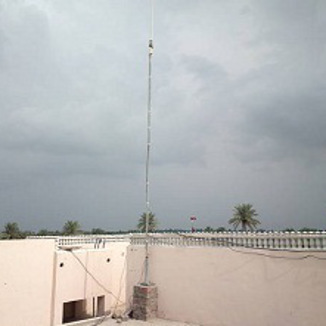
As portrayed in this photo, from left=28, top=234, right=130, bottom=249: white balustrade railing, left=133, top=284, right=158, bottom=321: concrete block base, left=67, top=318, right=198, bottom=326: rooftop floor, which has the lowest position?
left=67, top=318, right=198, bottom=326: rooftop floor

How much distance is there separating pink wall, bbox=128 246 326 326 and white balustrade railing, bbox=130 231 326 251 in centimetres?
20

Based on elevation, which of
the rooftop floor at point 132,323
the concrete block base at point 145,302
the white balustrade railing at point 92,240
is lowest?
the rooftop floor at point 132,323

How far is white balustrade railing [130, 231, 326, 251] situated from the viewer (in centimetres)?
809

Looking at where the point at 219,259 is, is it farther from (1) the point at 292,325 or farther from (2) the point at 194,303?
(1) the point at 292,325

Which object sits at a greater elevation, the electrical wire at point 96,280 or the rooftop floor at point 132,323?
the electrical wire at point 96,280

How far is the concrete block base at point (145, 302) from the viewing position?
33.8 ft

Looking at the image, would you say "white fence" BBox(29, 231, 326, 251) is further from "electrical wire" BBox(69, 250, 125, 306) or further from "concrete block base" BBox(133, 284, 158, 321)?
"concrete block base" BBox(133, 284, 158, 321)

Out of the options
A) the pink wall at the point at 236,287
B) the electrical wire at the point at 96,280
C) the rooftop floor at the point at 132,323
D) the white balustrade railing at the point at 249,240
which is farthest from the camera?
the electrical wire at the point at 96,280

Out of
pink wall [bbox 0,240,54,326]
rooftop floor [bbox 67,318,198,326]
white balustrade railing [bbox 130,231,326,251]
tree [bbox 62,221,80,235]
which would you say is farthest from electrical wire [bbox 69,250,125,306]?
tree [bbox 62,221,80,235]

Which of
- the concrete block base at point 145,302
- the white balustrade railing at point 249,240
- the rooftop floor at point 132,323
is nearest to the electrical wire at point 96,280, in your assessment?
the rooftop floor at point 132,323

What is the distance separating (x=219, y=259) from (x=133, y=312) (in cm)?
341

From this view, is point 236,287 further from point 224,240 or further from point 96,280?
point 96,280

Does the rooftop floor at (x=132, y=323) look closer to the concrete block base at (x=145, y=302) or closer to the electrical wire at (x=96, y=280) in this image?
the concrete block base at (x=145, y=302)

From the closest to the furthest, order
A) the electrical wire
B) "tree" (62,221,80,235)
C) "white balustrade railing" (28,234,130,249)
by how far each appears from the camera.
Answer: the electrical wire → "white balustrade railing" (28,234,130,249) → "tree" (62,221,80,235)
